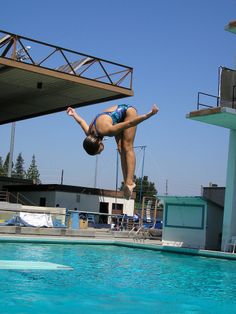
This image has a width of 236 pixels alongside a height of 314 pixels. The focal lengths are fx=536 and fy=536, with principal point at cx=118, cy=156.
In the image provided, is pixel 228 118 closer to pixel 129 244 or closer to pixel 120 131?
pixel 129 244

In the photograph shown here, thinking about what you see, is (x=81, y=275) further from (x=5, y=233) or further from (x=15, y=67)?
(x=15, y=67)

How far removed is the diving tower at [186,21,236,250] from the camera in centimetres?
1776

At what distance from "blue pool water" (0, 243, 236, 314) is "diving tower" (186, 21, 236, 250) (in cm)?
218

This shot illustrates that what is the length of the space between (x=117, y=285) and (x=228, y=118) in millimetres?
8701

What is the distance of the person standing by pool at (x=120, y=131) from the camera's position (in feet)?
16.5

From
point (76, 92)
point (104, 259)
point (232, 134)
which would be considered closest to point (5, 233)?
point (104, 259)

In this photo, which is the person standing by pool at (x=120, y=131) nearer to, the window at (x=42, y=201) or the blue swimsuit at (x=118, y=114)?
the blue swimsuit at (x=118, y=114)

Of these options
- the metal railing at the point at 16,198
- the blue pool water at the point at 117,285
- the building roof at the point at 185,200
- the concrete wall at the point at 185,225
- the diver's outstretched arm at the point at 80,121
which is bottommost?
the blue pool water at the point at 117,285

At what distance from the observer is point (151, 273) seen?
43.9 ft

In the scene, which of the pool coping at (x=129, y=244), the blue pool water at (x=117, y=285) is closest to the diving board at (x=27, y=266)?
the blue pool water at (x=117, y=285)

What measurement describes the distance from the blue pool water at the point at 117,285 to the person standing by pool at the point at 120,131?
388 cm

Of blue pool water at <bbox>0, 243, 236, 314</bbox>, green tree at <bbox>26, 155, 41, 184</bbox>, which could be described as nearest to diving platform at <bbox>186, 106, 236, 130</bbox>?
blue pool water at <bbox>0, 243, 236, 314</bbox>

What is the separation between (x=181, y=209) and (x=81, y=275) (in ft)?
31.1

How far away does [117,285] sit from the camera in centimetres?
1109
